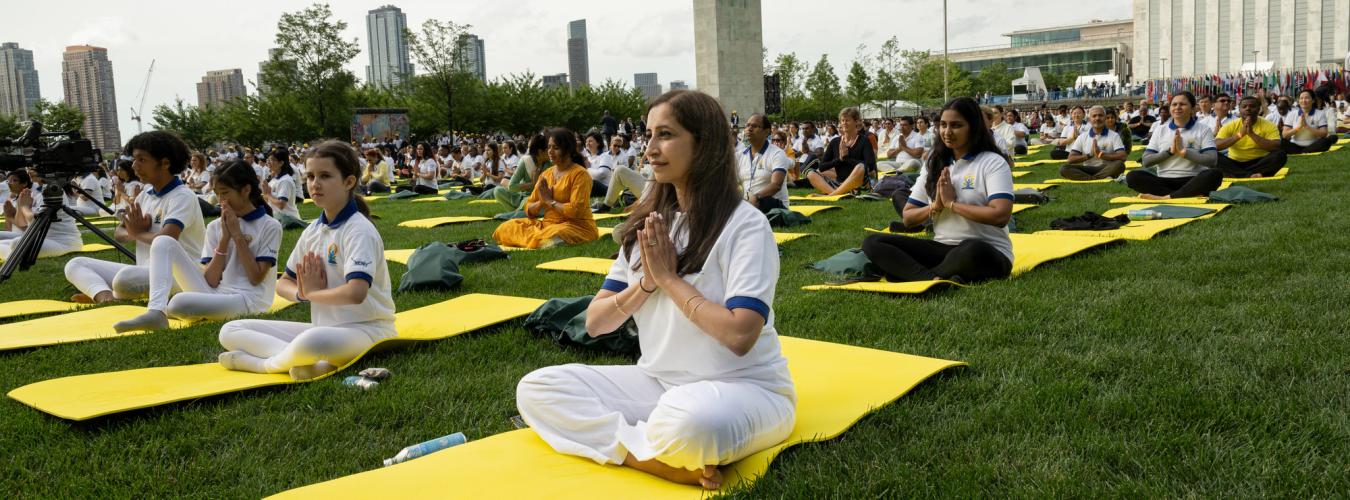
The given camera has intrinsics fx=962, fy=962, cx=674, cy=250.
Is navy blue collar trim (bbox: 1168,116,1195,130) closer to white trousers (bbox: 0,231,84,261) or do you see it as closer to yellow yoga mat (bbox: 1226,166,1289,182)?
yellow yoga mat (bbox: 1226,166,1289,182)

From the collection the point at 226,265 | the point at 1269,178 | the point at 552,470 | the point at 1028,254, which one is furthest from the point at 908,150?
the point at 552,470

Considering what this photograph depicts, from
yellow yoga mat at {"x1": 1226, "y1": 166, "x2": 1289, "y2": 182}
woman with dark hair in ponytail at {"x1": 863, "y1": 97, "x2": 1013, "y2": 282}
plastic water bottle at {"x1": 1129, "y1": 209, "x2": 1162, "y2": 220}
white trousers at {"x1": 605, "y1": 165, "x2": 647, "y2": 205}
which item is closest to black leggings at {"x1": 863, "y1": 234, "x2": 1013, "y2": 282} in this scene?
woman with dark hair in ponytail at {"x1": 863, "y1": 97, "x2": 1013, "y2": 282}

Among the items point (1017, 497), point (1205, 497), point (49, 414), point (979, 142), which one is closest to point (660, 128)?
point (1017, 497)

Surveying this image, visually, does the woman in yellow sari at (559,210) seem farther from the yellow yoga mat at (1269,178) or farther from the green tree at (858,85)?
the green tree at (858,85)

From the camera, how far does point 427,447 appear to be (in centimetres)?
300

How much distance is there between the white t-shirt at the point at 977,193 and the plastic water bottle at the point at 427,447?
3338mm

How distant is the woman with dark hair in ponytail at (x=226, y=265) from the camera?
Result: 4.97 m

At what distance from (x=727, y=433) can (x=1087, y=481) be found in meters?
0.95

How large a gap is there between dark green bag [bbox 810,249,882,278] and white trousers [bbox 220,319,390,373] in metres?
2.95

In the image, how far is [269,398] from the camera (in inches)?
144

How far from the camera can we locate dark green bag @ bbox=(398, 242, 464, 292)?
626 cm

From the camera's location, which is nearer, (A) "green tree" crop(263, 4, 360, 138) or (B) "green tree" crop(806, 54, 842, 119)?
(A) "green tree" crop(263, 4, 360, 138)

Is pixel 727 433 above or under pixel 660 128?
under

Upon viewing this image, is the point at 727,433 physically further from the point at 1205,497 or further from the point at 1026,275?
the point at 1026,275
